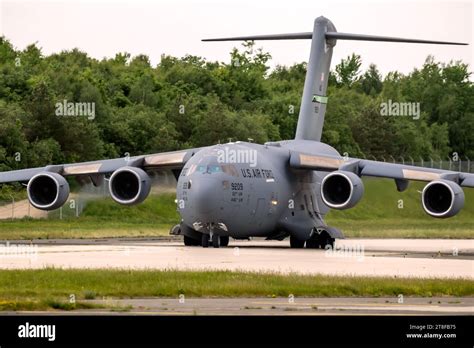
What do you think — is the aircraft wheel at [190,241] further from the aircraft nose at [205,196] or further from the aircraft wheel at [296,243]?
the aircraft wheel at [296,243]

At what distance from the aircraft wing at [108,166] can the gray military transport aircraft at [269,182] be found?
0.11ft

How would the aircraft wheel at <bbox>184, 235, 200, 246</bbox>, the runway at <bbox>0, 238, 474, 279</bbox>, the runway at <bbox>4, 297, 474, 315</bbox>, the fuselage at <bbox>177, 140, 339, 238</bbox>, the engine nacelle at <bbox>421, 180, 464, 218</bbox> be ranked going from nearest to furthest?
the runway at <bbox>4, 297, 474, 315</bbox>
the runway at <bbox>0, 238, 474, 279</bbox>
the engine nacelle at <bbox>421, 180, 464, 218</bbox>
the fuselage at <bbox>177, 140, 339, 238</bbox>
the aircraft wheel at <bbox>184, 235, 200, 246</bbox>

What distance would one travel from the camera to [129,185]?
1672 inches

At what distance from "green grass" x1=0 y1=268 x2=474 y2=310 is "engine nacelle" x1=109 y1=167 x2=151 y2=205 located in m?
14.8

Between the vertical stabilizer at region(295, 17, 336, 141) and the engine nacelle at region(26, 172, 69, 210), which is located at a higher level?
the vertical stabilizer at region(295, 17, 336, 141)

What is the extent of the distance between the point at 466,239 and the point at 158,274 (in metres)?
27.7

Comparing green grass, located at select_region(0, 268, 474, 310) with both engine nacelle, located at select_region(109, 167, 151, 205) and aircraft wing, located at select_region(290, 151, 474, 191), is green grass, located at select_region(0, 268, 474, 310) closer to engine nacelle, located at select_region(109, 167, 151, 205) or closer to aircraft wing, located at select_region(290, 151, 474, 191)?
aircraft wing, located at select_region(290, 151, 474, 191)

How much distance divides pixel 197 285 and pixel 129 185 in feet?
61.5

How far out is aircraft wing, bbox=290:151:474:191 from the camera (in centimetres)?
3988

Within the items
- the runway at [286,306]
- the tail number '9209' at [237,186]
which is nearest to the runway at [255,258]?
the tail number '9209' at [237,186]

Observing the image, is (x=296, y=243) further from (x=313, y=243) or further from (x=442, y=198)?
(x=442, y=198)

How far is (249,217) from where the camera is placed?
40281 mm
